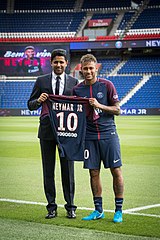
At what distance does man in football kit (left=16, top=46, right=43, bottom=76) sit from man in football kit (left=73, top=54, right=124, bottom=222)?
131 feet

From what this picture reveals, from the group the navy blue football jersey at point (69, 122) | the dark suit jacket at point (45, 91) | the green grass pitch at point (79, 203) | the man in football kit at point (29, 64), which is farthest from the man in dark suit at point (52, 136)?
the man in football kit at point (29, 64)

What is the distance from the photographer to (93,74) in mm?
6375

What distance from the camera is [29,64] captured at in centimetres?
4647

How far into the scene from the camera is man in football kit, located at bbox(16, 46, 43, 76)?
1821 inches

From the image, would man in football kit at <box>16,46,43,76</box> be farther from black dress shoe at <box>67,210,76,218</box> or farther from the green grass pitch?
black dress shoe at <box>67,210,76,218</box>

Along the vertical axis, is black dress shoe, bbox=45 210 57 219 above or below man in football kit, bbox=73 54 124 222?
below

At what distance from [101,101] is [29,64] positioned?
40575mm

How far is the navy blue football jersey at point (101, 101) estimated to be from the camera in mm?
6406

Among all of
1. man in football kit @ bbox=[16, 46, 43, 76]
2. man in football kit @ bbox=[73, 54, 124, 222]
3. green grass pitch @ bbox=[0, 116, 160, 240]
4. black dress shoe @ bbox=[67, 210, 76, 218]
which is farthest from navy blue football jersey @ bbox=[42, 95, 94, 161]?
man in football kit @ bbox=[16, 46, 43, 76]

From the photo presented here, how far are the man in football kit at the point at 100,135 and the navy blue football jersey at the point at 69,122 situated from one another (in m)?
0.10

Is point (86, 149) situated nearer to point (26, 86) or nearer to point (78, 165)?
point (78, 165)

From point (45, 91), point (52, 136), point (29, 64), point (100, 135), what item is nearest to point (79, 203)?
point (52, 136)

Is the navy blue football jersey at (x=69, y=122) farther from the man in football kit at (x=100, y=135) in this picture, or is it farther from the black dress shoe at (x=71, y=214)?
the black dress shoe at (x=71, y=214)

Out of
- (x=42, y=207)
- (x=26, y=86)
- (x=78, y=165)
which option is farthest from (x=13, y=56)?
(x=42, y=207)
